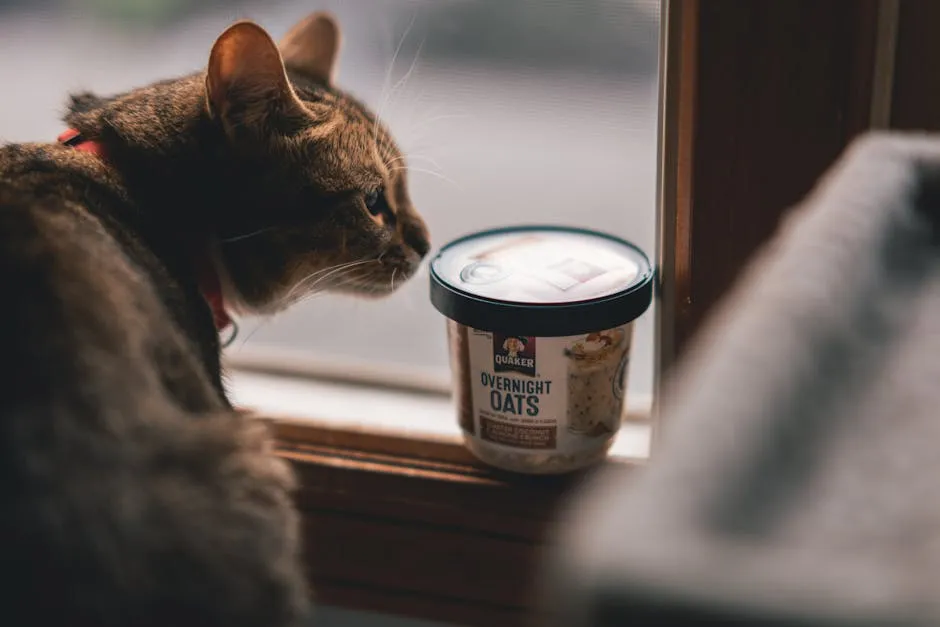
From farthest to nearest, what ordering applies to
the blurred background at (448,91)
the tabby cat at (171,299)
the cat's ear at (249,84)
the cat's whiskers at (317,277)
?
the blurred background at (448,91)
the cat's whiskers at (317,277)
the cat's ear at (249,84)
the tabby cat at (171,299)

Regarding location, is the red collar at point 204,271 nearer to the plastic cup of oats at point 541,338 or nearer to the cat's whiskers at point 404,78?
the plastic cup of oats at point 541,338

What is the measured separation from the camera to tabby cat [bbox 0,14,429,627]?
1.80 feet

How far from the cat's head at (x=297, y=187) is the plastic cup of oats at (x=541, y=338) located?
0.08 meters

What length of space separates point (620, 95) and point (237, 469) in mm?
585

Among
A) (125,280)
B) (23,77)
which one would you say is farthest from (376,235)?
(23,77)

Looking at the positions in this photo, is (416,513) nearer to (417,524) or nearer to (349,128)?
(417,524)

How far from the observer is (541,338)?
929mm

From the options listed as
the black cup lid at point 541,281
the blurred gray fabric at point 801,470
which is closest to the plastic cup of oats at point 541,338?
the black cup lid at point 541,281

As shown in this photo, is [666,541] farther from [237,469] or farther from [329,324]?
[329,324]

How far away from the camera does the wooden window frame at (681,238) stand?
85 centimetres

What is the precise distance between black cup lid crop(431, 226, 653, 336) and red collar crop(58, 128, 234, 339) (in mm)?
203

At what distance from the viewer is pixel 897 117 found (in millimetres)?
868

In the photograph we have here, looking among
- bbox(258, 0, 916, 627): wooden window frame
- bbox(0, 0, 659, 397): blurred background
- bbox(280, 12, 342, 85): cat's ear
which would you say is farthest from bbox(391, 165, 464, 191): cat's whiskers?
bbox(258, 0, 916, 627): wooden window frame

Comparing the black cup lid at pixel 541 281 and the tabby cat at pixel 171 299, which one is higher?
the tabby cat at pixel 171 299
